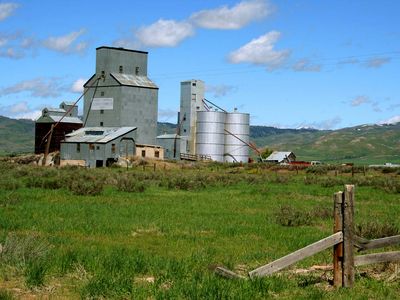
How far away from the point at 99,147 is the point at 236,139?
23.0 metres

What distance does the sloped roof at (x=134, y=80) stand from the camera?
2921 inches

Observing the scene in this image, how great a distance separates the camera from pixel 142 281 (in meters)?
9.90

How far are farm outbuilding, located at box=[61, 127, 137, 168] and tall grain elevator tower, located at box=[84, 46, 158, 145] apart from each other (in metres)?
2.41

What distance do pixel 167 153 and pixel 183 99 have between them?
909 cm

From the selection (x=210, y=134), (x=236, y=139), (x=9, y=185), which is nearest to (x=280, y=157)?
(x=236, y=139)

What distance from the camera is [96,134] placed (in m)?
73.5

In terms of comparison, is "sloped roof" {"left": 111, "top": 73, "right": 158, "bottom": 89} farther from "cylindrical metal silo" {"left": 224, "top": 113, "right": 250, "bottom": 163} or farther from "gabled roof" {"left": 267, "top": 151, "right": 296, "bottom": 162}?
"gabled roof" {"left": 267, "top": 151, "right": 296, "bottom": 162}

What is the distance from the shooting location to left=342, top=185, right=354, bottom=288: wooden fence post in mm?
9750

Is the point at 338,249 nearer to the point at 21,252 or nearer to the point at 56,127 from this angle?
the point at 21,252

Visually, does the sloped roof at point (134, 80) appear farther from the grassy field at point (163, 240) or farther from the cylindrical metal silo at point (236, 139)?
the grassy field at point (163, 240)

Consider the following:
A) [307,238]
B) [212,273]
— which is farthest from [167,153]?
[212,273]

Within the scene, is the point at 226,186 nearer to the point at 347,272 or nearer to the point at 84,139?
the point at 347,272

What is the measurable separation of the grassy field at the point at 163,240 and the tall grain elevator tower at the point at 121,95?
42.6 m

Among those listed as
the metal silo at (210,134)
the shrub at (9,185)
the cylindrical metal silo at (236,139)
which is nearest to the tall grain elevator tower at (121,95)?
the metal silo at (210,134)
